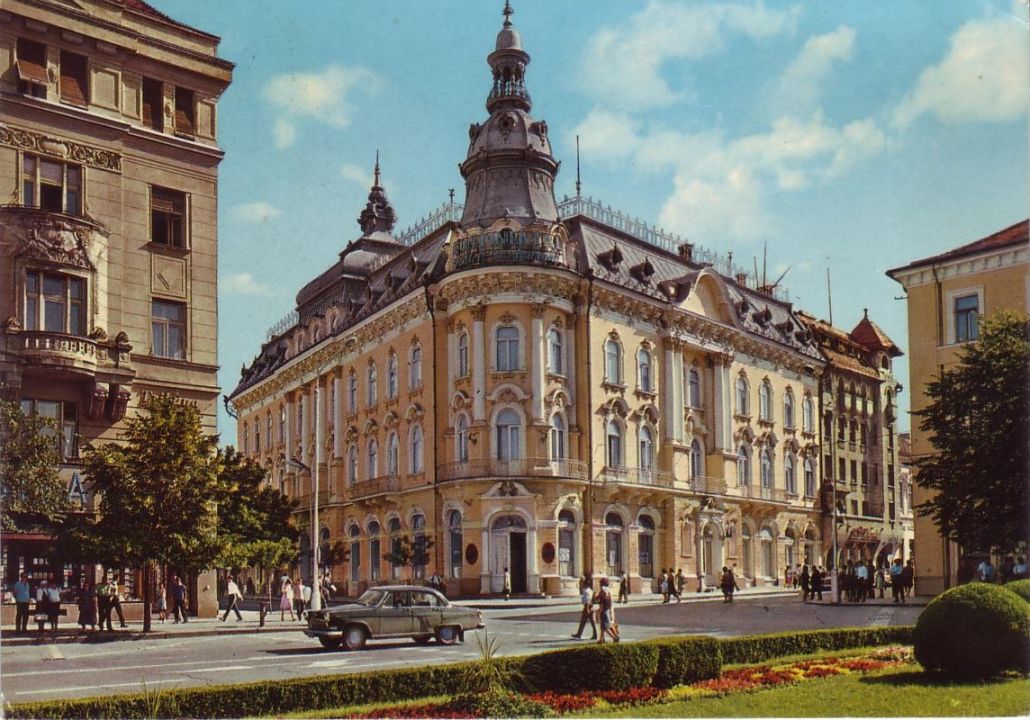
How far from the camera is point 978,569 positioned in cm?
4203

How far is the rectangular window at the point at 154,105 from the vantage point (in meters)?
33.2

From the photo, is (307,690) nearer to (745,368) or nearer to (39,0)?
(39,0)

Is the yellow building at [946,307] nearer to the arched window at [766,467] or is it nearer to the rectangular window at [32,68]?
the arched window at [766,467]

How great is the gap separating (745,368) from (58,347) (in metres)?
41.0

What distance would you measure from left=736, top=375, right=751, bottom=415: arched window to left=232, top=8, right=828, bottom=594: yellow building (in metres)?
0.13

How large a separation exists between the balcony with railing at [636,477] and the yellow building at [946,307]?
1329 centimetres

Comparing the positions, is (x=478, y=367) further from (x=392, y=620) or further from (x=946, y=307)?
(x=392, y=620)

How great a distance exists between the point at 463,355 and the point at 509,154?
9347 mm

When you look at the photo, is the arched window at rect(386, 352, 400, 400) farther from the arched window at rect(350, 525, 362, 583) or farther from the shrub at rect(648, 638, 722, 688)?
the shrub at rect(648, 638, 722, 688)

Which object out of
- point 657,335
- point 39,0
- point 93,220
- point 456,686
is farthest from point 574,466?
point 456,686

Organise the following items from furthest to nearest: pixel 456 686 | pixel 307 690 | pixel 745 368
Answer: pixel 745 368, pixel 456 686, pixel 307 690

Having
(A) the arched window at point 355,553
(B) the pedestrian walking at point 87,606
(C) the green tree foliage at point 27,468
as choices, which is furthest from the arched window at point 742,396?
(C) the green tree foliage at point 27,468

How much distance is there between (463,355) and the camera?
53531 mm

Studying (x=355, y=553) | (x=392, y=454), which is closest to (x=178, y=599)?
(x=392, y=454)
